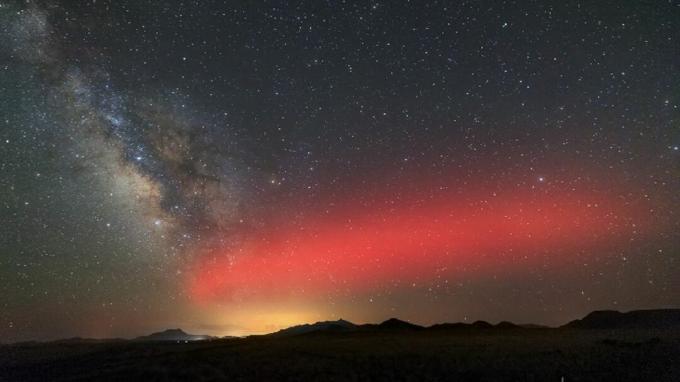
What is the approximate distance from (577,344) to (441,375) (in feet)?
50.7

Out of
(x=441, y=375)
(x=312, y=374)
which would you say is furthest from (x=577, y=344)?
(x=312, y=374)

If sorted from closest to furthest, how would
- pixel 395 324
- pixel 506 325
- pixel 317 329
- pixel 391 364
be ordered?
pixel 391 364
pixel 506 325
pixel 395 324
pixel 317 329

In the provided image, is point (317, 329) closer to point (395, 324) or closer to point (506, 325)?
point (395, 324)

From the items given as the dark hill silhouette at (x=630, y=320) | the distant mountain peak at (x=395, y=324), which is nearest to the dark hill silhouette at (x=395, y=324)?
the distant mountain peak at (x=395, y=324)

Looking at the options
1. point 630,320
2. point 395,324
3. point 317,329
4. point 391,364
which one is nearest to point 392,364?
point 391,364

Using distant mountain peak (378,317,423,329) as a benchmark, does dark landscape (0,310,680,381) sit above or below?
below

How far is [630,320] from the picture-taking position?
193 ft

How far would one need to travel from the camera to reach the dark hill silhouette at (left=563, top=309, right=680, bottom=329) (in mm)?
52200

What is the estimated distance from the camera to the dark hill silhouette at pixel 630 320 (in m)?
52.2

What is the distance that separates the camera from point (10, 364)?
3544cm

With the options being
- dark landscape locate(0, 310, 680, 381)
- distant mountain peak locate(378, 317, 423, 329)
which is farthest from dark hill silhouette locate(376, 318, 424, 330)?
dark landscape locate(0, 310, 680, 381)

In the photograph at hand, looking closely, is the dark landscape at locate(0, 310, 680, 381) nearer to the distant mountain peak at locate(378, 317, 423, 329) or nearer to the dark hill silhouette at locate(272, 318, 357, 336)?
the dark hill silhouette at locate(272, 318, 357, 336)

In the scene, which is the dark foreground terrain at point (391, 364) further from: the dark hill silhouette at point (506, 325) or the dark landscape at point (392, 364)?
the dark hill silhouette at point (506, 325)

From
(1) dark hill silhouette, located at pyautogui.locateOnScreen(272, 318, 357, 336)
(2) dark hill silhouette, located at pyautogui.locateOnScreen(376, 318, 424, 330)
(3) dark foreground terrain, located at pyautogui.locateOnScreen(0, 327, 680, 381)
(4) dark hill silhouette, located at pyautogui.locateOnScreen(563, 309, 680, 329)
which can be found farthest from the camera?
(2) dark hill silhouette, located at pyautogui.locateOnScreen(376, 318, 424, 330)
